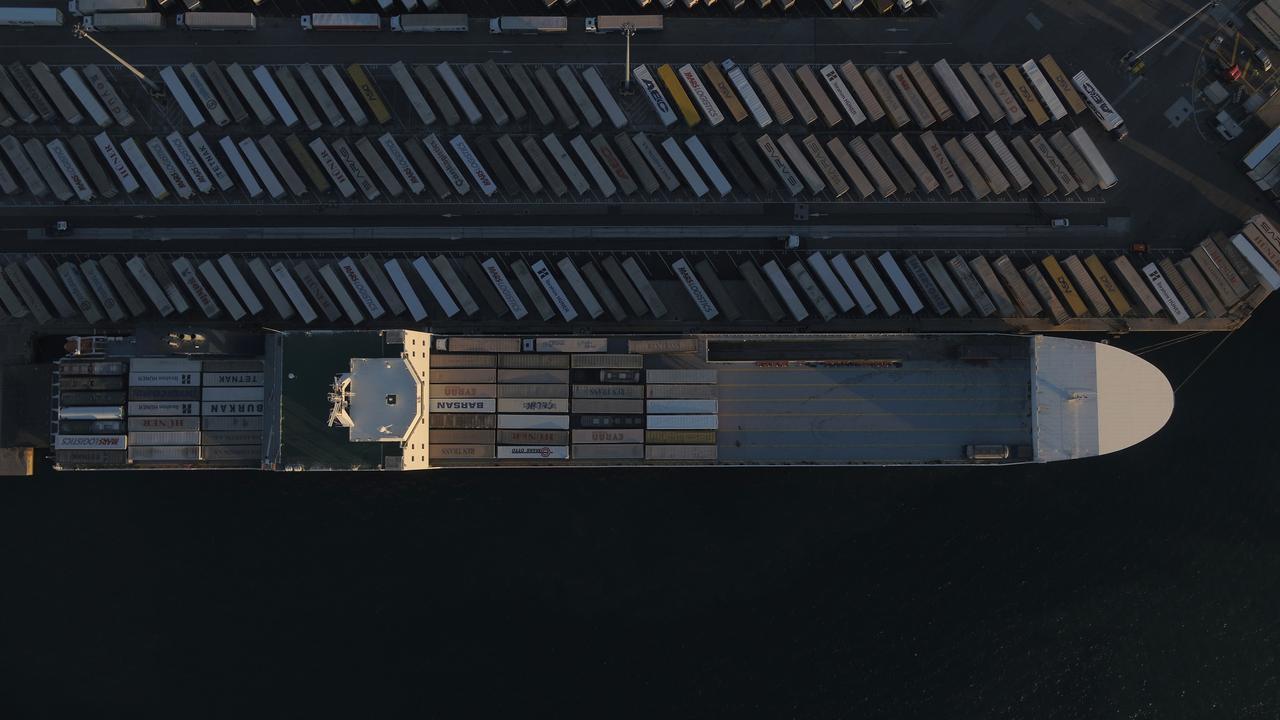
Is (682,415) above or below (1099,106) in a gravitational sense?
below

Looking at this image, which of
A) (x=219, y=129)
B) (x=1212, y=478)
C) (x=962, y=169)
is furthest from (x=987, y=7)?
(x=219, y=129)

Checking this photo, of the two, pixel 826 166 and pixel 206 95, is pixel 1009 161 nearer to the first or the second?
pixel 826 166

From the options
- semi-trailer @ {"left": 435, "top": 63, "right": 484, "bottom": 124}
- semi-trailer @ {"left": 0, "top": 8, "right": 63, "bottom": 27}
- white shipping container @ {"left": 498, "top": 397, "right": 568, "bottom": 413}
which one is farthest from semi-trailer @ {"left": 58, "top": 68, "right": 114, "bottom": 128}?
white shipping container @ {"left": 498, "top": 397, "right": 568, "bottom": 413}

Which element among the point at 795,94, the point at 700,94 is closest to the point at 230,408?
the point at 700,94

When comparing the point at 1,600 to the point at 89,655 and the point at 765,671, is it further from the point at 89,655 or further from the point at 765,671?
the point at 765,671

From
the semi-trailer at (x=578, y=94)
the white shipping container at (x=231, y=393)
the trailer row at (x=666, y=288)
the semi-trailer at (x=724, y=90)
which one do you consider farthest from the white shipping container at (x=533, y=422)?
the semi-trailer at (x=724, y=90)

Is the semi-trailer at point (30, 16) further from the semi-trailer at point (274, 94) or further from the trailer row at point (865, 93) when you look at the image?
the trailer row at point (865, 93)
